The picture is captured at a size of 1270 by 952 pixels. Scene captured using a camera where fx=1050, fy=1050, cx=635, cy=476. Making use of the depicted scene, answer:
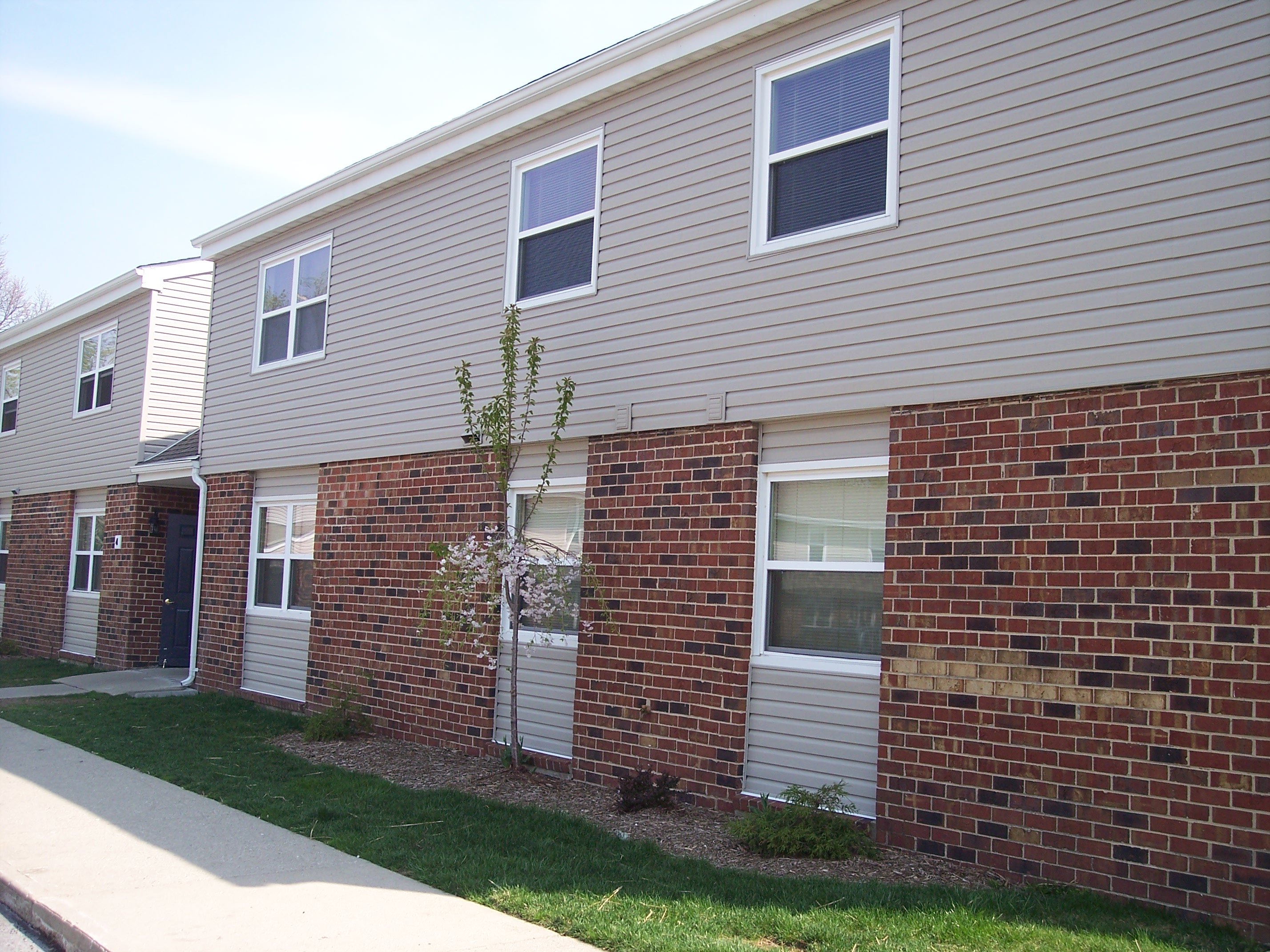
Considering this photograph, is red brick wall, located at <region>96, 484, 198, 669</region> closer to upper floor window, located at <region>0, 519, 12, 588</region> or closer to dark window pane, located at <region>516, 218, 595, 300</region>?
upper floor window, located at <region>0, 519, 12, 588</region>

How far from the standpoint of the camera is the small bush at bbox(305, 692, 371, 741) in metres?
→ 10.4

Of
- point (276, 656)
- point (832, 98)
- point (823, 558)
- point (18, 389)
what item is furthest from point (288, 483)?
point (18, 389)

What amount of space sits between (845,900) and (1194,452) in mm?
2958

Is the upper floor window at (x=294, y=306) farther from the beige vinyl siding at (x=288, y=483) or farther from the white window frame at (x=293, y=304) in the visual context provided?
the beige vinyl siding at (x=288, y=483)

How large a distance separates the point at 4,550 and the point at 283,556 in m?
11.7

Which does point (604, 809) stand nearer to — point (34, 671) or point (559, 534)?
point (559, 534)

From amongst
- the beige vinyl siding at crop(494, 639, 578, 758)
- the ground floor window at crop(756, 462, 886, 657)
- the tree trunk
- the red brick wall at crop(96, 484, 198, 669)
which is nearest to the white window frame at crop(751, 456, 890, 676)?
the ground floor window at crop(756, 462, 886, 657)

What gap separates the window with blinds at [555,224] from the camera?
30.7ft

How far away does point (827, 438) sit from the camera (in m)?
A: 7.33

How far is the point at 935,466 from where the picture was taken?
6.57 metres

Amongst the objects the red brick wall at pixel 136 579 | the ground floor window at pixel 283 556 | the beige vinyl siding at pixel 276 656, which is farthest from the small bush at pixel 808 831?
the red brick wall at pixel 136 579

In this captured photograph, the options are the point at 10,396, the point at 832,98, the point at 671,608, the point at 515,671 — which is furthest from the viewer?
the point at 10,396

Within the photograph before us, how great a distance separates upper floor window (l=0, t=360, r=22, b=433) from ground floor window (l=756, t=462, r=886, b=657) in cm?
1891

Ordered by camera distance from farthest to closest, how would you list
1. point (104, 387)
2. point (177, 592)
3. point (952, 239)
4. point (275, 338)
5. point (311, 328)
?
point (104, 387), point (177, 592), point (275, 338), point (311, 328), point (952, 239)
